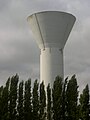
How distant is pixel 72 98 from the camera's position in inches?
1134

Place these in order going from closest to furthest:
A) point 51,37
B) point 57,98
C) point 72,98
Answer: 1. point 72,98
2. point 57,98
3. point 51,37

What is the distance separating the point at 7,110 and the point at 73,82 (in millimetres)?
6190

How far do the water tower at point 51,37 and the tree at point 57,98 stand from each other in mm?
2014

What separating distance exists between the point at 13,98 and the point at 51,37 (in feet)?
23.2

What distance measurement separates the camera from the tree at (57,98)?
28.5m

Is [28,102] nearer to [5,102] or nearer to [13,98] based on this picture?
[13,98]

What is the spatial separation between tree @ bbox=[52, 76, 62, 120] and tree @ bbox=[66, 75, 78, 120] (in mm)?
682

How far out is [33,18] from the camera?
108 feet

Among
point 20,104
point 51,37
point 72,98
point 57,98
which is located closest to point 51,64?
point 51,37

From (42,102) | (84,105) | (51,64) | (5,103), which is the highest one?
(51,64)

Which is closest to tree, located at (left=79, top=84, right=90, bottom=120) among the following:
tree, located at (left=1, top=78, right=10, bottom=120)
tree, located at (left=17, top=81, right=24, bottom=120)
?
tree, located at (left=17, top=81, right=24, bottom=120)

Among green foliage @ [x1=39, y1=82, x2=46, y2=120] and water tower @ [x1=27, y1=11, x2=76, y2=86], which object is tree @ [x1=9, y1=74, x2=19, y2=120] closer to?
green foliage @ [x1=39, y1=82, x2=46, y2=120]

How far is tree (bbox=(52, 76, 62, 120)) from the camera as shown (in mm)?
28500

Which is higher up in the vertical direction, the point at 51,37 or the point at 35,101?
the point at 51,37
